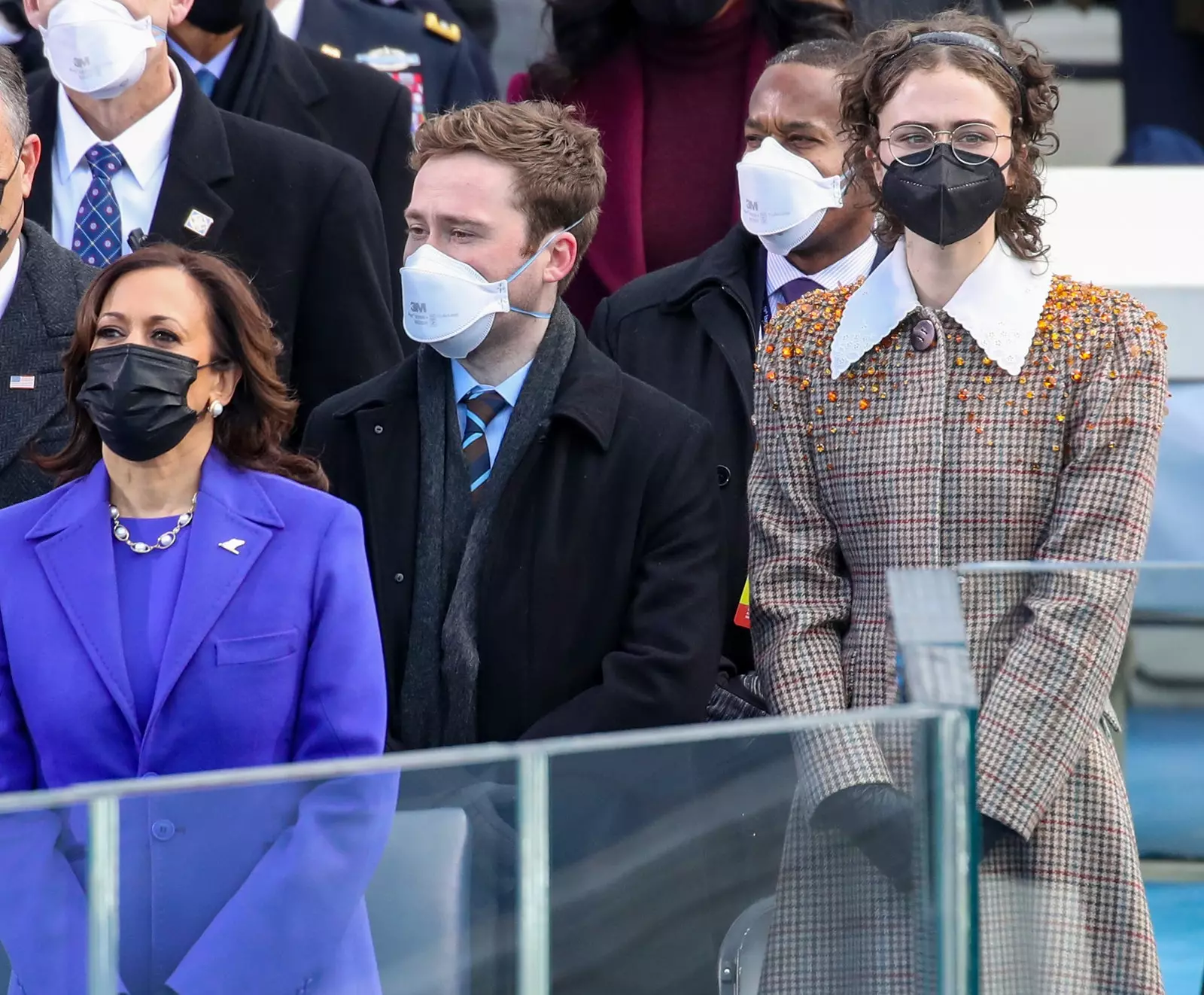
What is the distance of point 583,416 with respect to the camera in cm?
349

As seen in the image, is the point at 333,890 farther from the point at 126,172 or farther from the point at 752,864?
the point at 126,172

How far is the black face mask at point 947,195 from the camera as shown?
130 inches

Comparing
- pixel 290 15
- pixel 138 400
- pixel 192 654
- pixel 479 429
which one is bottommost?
pixel 192 654

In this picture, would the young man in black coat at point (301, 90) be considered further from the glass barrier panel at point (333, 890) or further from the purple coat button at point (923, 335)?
the glass barrier panel at point (333, 890)

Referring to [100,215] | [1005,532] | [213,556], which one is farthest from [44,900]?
[100,215]

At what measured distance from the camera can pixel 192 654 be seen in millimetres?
2938

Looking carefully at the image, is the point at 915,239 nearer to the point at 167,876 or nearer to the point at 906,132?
the point at 906,132

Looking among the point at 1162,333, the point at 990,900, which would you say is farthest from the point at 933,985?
the point at 1162,333

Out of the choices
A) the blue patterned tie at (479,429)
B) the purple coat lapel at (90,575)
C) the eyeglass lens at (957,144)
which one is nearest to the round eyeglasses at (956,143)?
the eyeglass lens at (957,144)

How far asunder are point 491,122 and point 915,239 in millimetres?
831

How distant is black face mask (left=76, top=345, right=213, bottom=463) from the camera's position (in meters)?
3.09

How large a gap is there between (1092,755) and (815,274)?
1.46 m

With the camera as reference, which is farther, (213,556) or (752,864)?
(213,556)

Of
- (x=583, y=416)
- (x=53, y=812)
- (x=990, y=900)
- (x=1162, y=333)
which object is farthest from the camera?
(x=583, y=416)
